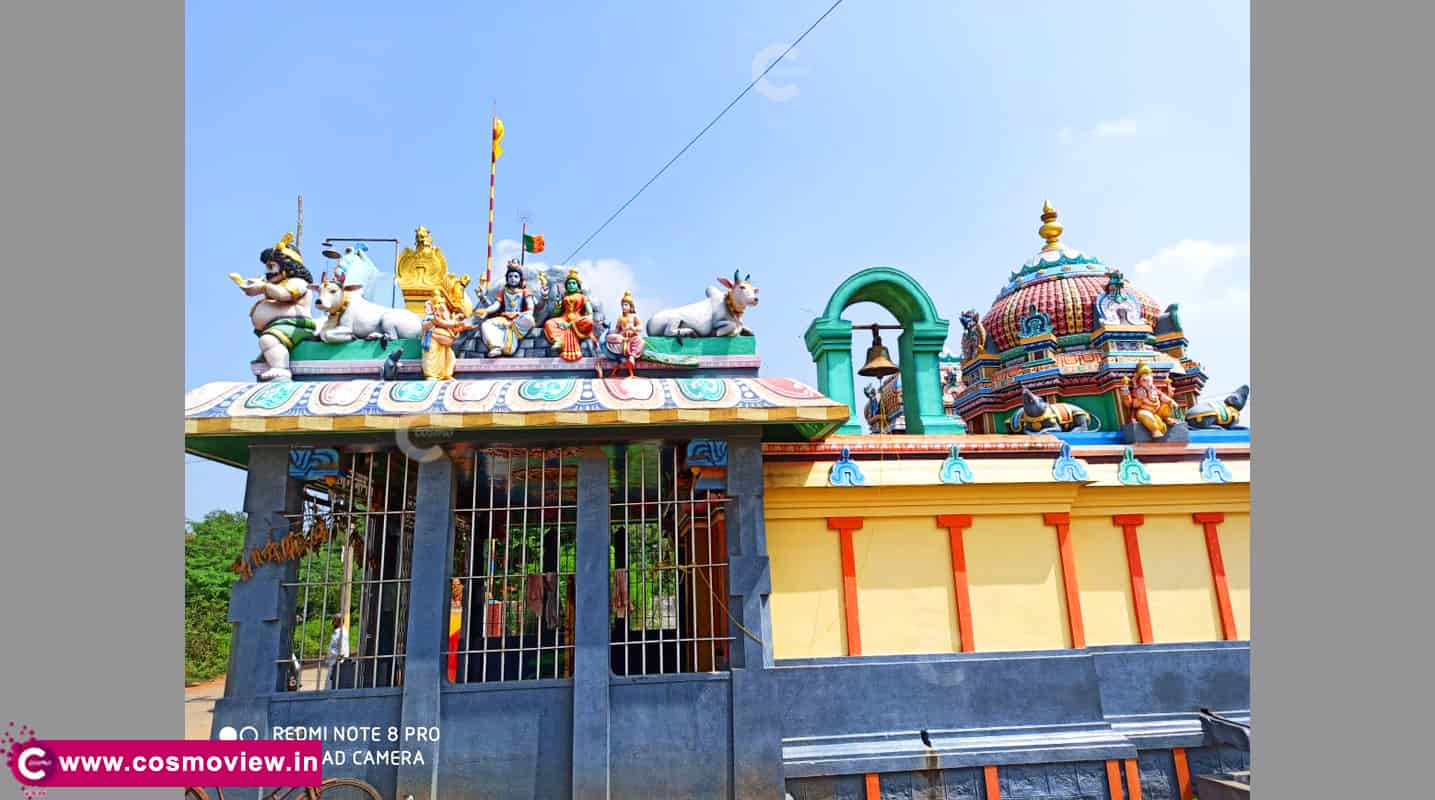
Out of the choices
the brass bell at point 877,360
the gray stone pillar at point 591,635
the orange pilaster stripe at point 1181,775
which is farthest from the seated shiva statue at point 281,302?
the orange pilaster stripe at point 1181,775

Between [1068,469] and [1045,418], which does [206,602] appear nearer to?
[1045,418]

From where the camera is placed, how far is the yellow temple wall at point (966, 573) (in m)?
8.68

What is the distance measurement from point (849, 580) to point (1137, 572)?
3.72m

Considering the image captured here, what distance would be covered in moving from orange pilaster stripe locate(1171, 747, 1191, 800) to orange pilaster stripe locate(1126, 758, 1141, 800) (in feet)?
2.08

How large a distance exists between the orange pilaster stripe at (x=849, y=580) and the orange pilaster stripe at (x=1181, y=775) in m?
3.84

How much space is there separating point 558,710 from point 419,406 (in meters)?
3.31

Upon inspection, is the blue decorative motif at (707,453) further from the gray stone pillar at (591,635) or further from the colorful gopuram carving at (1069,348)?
the colorful gopuram carving at (1069,348)

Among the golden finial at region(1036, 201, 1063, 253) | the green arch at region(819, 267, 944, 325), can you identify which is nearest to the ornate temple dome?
the golden finial at region(1036, 201, 1063, 253)

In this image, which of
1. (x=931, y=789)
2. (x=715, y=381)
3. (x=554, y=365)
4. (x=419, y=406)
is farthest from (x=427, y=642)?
(x=931, y=789)

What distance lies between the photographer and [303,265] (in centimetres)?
904

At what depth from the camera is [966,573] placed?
29.2 ft

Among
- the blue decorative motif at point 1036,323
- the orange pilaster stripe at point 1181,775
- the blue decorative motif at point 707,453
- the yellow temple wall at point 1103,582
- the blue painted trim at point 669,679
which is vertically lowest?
the orange pilaster stripe at point 1181,775

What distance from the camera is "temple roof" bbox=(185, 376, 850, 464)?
746cm

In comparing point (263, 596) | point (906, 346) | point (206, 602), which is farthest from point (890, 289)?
point (206, 602)
